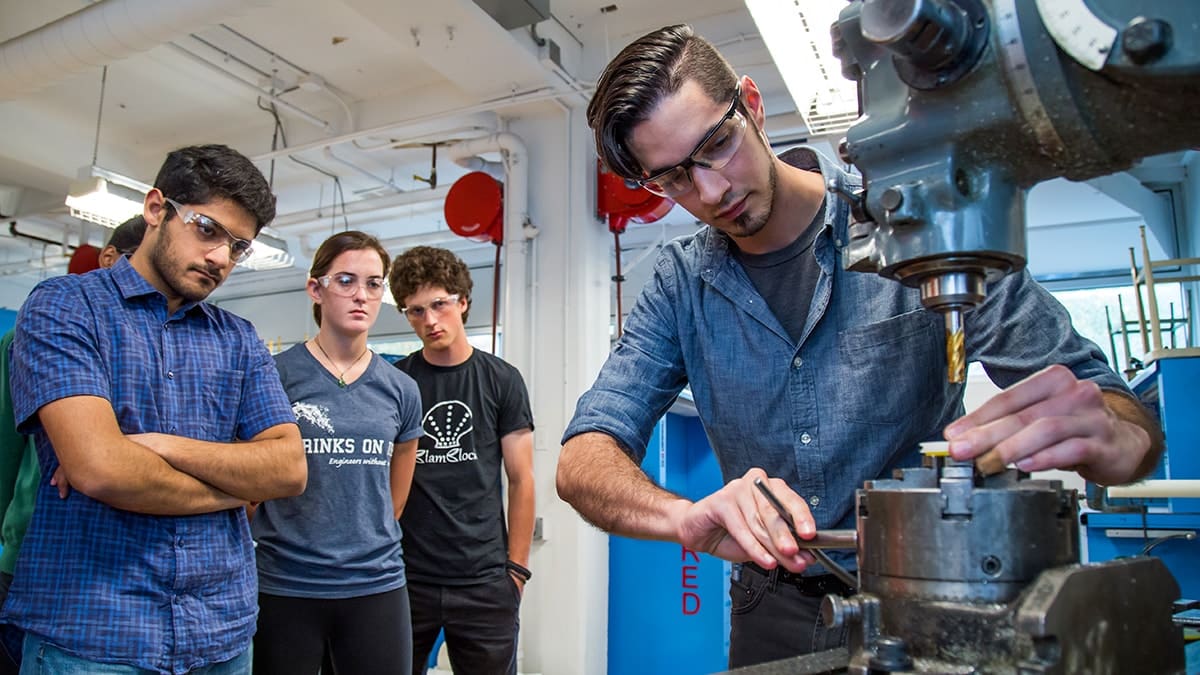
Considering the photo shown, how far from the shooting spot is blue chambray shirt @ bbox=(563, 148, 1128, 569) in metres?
1.01

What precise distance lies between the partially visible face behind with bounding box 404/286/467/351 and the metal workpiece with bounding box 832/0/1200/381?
202cm

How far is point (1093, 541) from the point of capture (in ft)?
9.15

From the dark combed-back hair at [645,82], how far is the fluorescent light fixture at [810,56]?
1.07 m

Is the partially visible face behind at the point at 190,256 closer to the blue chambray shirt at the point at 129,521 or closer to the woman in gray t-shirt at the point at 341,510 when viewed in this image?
the blue chambray shirt at the point at 129,521

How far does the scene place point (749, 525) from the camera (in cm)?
84

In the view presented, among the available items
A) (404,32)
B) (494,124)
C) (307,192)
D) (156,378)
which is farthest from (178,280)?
(307,192)

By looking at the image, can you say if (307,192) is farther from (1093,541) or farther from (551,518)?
(1093,541)

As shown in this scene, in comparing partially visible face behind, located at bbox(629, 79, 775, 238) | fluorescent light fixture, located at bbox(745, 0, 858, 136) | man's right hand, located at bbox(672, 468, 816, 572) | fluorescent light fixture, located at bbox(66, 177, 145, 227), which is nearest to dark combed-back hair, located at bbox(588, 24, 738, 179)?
partially visible face behind, located at bbox(629, 79, 775, 238)

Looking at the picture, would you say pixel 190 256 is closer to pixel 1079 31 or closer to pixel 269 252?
pixel 1079 31

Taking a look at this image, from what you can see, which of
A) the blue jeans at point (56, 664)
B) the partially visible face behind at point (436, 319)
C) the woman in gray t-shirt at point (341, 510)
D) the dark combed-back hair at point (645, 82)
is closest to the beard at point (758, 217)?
the dark combed-back hair at point (645, 82)

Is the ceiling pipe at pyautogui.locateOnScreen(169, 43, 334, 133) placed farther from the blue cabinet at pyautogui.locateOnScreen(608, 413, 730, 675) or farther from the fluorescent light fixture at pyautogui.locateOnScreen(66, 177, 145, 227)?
the blue cabinet at pyautogui.locateOnScreen(608, 413, 730, 675)

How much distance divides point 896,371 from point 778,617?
365 millimetres

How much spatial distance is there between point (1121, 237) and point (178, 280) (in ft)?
20.2

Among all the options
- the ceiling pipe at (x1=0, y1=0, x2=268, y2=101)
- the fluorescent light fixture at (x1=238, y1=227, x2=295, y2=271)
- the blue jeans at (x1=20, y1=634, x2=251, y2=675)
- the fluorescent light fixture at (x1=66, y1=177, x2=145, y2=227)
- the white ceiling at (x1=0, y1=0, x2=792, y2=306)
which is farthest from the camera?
the fluorescent light fixture at (x1=238, y1=227, x2=295, y2=271)
